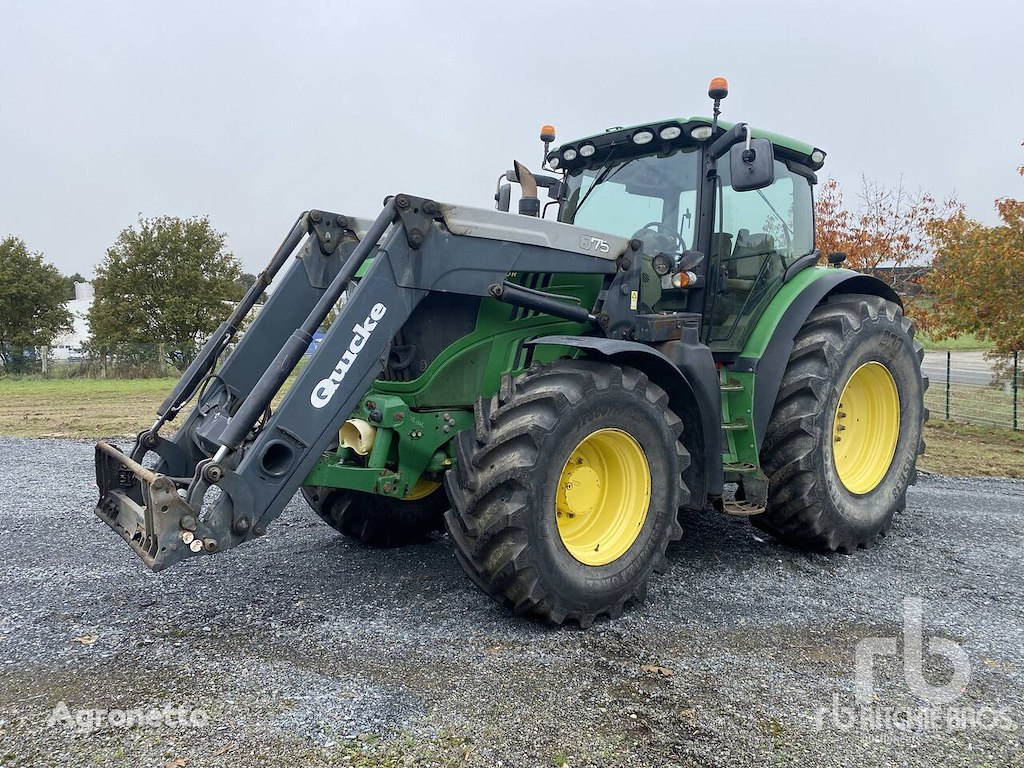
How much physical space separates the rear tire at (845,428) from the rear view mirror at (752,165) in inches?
48.5

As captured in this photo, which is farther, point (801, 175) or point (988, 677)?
point (801, 175)

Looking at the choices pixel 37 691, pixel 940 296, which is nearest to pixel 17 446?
pixel 37 691

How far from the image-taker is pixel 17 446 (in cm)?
953

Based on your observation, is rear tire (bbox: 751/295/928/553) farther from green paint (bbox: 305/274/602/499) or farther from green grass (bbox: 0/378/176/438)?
green grass (bbox: 0/378/176/438)

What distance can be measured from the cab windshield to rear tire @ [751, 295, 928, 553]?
1120 millimetres

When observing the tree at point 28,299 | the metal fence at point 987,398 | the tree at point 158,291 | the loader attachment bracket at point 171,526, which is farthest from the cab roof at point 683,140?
the tree at point 28,299

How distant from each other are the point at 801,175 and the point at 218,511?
474 centimetres

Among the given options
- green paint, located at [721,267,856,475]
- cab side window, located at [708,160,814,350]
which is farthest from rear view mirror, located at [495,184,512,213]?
green paint, located at [721,267,856,475]

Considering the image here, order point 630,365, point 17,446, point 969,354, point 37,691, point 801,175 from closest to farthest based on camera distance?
1. point 37,691
2. point 630,365
3. point 801,175
4. point 17,446
5. point 969,354

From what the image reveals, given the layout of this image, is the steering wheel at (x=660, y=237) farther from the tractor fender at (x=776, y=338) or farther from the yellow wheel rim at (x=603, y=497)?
the yellow wheel rim at (x=603, y=497)

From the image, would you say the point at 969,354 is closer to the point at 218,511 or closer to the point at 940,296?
the point at 940,296

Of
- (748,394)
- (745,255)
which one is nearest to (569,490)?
(748,394)

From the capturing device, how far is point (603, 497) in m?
4.03

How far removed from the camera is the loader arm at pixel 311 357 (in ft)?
10.4
